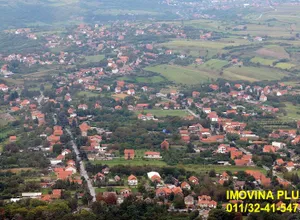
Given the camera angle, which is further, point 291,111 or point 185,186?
point 291,111

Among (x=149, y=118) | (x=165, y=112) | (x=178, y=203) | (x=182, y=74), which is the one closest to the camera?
(x=178, y=203)

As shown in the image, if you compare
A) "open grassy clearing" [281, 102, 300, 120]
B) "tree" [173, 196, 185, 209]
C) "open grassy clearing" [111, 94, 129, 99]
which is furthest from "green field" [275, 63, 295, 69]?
"tree" [173, 196, 185, 209]

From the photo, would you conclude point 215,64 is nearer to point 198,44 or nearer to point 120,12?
point 198,44

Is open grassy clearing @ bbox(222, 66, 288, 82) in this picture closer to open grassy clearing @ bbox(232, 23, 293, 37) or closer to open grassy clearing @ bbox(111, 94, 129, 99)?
open grassy clearing @ bbox(111, 94, 129, 99)

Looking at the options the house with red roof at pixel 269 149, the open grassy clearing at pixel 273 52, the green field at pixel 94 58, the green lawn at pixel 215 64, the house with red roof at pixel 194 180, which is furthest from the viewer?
the green field at pixel 94 58

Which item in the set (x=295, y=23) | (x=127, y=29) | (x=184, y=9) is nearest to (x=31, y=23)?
(x=127, y=29)

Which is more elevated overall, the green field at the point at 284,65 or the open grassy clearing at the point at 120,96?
the green field at the point at 284,65

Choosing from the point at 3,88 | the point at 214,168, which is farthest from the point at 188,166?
the point at 3,88

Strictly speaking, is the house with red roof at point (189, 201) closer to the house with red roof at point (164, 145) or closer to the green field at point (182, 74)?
the house with red roof at point (164, 145)

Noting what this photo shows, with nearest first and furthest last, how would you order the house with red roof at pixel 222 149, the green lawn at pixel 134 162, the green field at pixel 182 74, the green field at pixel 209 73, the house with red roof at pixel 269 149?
the green lawn at pixel 134 162, the house with red roof at pixel 269 149, the house with red roof at pixel 222 149, the green field at pixel 182 74, the green field at pixel 209 73

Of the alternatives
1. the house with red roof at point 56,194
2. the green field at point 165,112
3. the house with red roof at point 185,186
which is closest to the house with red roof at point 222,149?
the house with red roof at point 185,186

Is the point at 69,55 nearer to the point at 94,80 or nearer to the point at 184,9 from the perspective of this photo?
the point at 94,80

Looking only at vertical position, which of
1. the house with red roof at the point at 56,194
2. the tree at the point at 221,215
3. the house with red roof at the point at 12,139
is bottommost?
the house with red roof at the point at 12,139
